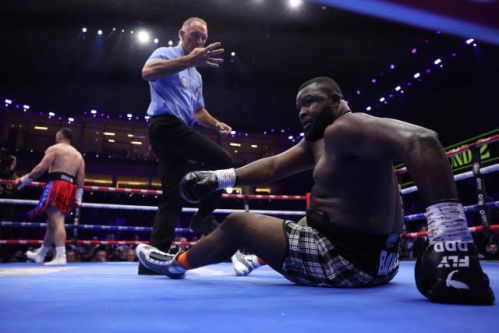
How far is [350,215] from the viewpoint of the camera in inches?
54.1

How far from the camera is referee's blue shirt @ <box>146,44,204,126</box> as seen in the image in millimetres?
2365

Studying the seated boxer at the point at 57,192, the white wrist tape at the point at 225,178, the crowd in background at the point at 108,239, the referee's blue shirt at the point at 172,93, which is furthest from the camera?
Result: the crowd in background at the point at 108,239

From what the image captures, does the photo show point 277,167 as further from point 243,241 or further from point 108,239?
point 108,239

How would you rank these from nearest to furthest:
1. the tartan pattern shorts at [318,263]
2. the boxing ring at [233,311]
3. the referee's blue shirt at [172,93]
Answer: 1. the boxing ring at [233,311]
2. the tartan pattern shorts at [318,263]
3. the referee's blue shirt at [172,93]

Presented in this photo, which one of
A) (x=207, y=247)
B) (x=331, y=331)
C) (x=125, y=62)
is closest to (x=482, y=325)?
(x=331, y=331)

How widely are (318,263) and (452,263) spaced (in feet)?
1.76

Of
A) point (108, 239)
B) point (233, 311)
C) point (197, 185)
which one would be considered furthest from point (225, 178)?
point (108, 239)

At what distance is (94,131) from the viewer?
55.6ft

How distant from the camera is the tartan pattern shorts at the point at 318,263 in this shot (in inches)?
54.9

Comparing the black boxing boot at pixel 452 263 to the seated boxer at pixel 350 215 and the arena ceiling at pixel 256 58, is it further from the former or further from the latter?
the arena ceiling at pixel 256 58

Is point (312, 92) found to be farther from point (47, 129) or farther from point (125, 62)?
point (47, 129)

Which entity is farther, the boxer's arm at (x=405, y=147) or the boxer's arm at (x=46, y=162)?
the boxer's arm at (x=46, y=162)

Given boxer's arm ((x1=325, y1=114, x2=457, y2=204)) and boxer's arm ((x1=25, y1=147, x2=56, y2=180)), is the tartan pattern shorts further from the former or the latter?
boxer's arm ((x1=25, y1=147, x2=56, y2=180))

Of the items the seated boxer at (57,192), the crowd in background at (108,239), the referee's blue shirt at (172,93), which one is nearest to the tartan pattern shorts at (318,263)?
the crowd in background at (108,239)
